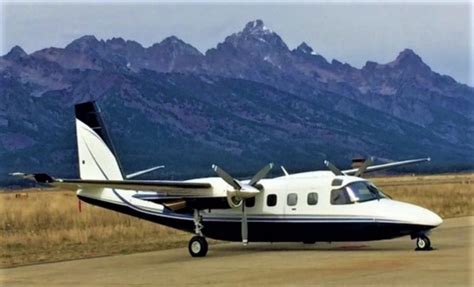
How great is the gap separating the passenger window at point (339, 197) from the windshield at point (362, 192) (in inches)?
4.4

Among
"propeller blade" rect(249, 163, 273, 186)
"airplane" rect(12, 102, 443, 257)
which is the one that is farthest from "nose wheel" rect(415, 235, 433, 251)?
"propeller blade" rect(249, 163, 273, 186)

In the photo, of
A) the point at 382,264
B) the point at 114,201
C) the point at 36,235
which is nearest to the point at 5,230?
the point at 36,235

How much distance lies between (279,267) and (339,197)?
444cm

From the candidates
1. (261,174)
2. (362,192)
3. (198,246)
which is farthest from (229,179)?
(362,192)

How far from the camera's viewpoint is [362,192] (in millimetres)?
28609

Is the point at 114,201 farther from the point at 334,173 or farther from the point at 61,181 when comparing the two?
the point at 334,173

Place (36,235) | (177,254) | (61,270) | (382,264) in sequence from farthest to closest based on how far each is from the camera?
(36,235), (177,254), (61,270), (382,264)

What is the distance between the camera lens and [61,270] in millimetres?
26031

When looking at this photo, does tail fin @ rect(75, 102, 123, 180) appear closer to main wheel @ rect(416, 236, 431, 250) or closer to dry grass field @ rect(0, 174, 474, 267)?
dry grass field @ rect(0, 174, 474, 267)

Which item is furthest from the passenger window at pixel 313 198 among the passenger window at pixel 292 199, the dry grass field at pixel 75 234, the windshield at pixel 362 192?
the dry grass field at pixel 75 234

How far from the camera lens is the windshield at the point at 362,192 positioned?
2845cm

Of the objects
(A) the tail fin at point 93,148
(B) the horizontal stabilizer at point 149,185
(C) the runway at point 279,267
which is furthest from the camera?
(A) the tail fin at point 93,148

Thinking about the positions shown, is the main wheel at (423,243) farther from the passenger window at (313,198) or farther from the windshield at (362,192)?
the passenger window at (313,198)

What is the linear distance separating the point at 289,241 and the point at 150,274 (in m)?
6.30
